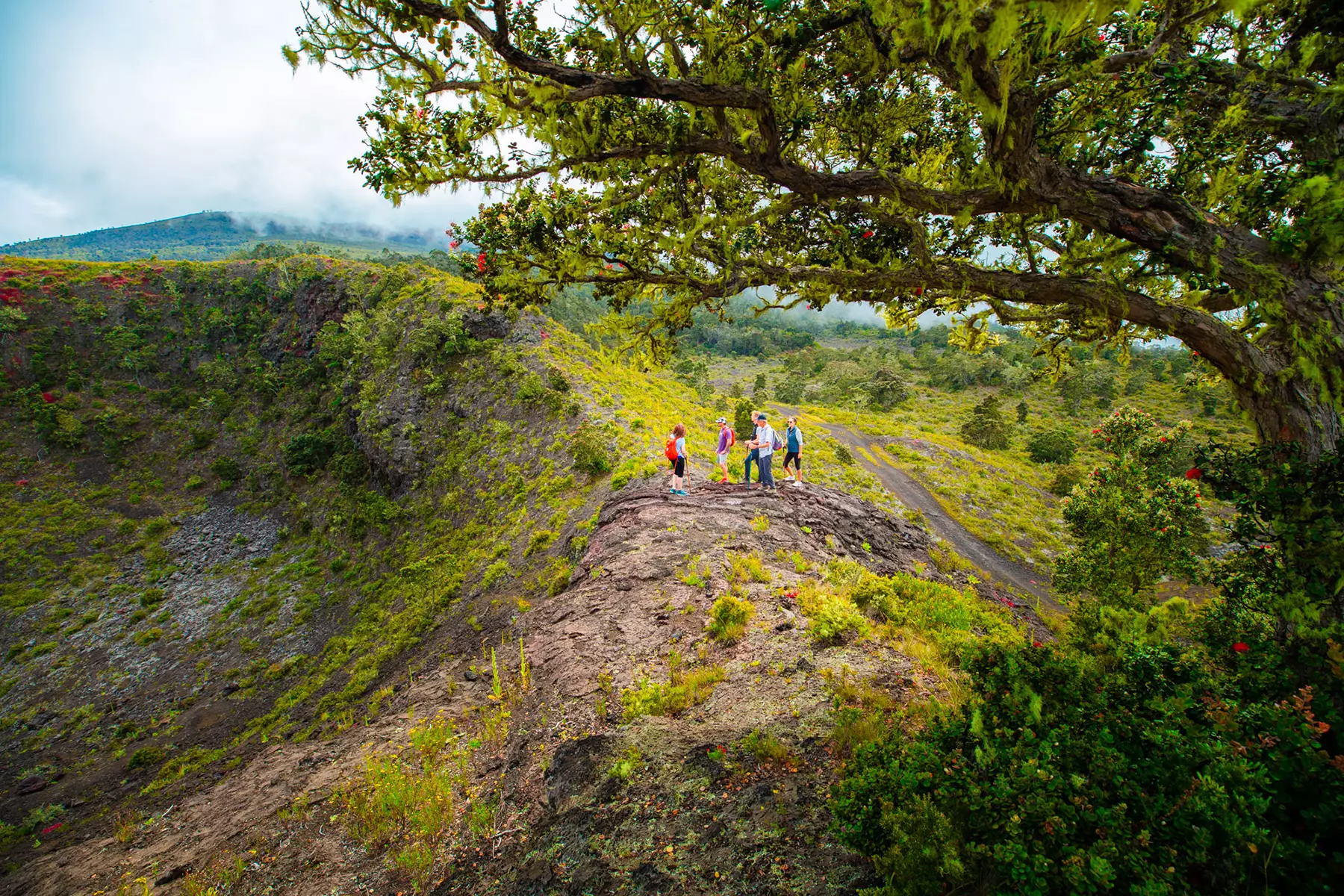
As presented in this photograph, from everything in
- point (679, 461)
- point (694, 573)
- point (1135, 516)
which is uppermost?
point (679, 461)

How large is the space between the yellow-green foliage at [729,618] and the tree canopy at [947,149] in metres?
4.74

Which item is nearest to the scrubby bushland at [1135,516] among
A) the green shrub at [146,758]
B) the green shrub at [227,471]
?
the green shrub at [146,758]

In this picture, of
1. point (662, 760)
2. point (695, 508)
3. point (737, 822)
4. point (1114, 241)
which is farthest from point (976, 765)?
point (695, 508)

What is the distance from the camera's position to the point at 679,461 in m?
13.7

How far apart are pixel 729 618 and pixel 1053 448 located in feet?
129

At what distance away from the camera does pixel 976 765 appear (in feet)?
11.0

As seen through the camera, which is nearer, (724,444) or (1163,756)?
(1163,756)

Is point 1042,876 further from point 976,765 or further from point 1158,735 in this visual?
point 1158,735

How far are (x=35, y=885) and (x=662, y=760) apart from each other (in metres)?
9.42

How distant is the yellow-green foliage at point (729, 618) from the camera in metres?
7.76

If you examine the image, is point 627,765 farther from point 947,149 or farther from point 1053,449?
point 1053,449

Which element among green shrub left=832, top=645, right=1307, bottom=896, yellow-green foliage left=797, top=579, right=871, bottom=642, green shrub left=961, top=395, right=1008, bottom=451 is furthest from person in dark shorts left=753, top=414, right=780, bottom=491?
green shrub left=961, top=395, right=1008, bottom=451

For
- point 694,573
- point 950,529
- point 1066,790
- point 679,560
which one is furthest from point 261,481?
point 1066,790

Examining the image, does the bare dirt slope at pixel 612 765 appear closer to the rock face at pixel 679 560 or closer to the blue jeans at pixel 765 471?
the rock face at pixel 679 560
